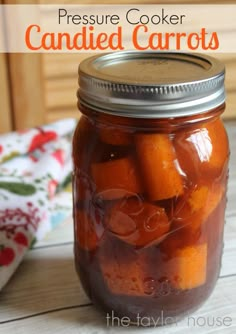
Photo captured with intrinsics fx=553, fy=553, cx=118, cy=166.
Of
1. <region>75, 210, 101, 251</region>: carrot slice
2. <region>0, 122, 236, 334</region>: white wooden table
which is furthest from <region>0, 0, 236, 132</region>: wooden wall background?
<region>75, 210, 101, 251</region>: carrot slice

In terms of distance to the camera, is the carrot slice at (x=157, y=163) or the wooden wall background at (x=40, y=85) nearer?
the carrot slice at (x=157, y=163)

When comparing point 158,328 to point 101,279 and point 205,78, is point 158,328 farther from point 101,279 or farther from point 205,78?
point 205,78

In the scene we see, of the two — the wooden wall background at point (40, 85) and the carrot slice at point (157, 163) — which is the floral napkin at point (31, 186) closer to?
the wooden wall background at point (40, 85)

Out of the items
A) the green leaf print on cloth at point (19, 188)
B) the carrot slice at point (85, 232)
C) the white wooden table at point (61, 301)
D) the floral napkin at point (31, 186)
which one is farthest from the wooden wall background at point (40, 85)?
the carrot slice at point (85, 232)

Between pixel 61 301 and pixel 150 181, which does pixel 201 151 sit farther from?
pixel 61 301

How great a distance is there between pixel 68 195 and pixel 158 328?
0.29 metres

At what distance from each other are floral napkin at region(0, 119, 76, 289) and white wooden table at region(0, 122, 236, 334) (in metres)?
0.02

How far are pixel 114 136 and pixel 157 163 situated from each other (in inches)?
1.8

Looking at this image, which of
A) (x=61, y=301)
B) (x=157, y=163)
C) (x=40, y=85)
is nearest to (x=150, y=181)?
(x=157, y=163)

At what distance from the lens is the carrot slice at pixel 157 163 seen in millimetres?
467

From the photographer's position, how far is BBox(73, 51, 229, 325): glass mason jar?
46 centimetres

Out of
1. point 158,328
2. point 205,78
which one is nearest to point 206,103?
point 205,78

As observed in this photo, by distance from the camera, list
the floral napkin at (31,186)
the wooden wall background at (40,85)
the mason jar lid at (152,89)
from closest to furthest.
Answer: the mason jar lid at (152,89) → the floral napkin at (31,186) → the wooden wall background at (40,85)

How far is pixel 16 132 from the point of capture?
91 cm
